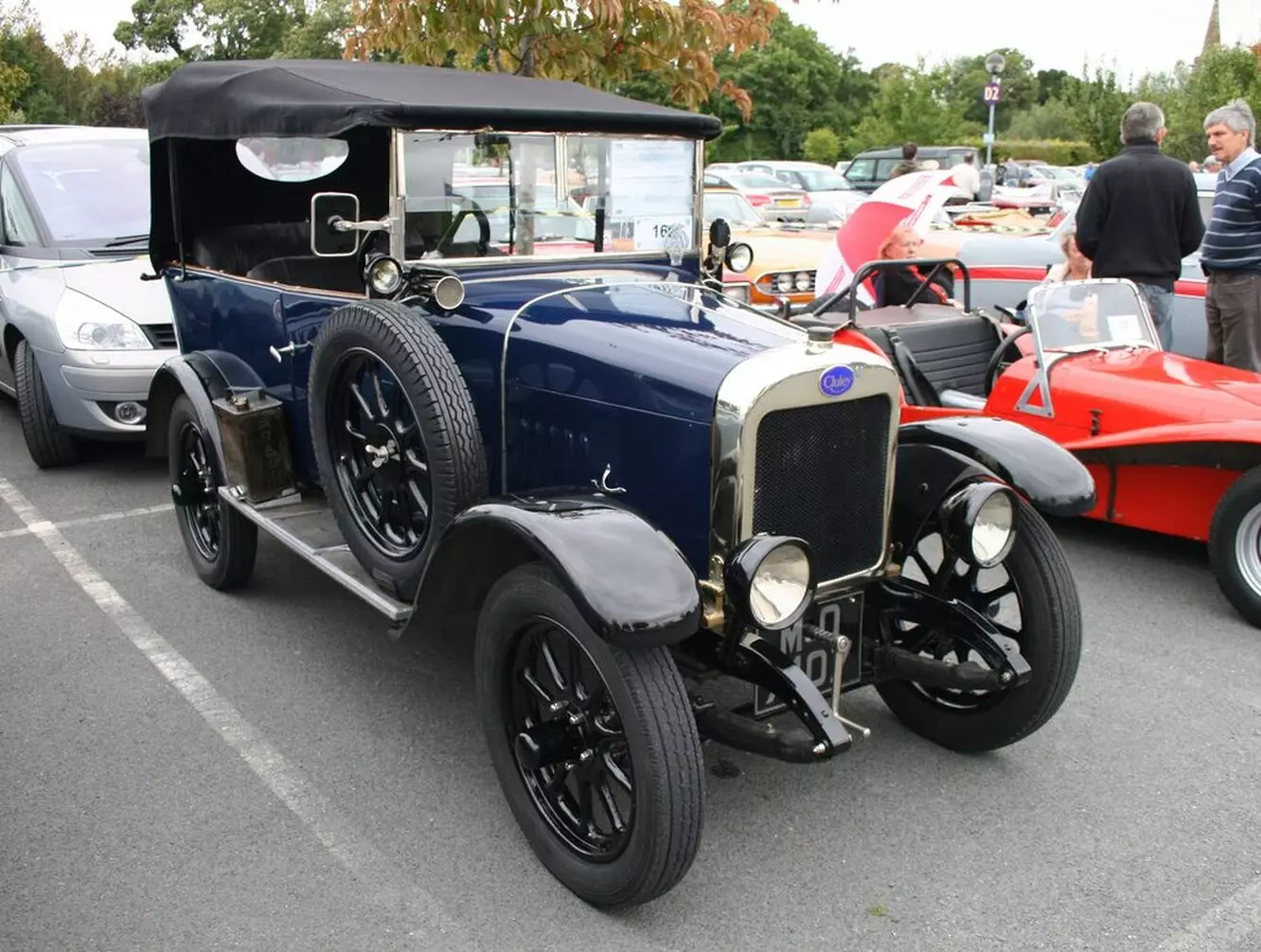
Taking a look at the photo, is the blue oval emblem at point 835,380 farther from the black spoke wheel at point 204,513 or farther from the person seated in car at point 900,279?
the person seated in car at point 900,279

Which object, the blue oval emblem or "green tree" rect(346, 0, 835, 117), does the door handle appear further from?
"green tree" rect(346, 0, 835, 117)

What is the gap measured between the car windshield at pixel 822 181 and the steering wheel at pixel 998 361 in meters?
16.0

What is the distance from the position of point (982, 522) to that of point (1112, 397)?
2.35 metres

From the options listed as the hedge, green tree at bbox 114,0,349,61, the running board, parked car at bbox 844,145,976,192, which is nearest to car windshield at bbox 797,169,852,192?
parked car at bbox 844,145,976,192

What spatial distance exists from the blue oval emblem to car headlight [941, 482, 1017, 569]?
0.48m

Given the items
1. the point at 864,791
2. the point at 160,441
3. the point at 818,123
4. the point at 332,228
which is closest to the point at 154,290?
the point at 160,441

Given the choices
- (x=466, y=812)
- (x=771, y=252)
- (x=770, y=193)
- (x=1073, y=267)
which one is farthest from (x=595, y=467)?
(x=770, y=193)

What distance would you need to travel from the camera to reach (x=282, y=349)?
428 centimetres

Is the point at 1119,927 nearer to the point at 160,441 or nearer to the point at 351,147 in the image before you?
the point at 351,147

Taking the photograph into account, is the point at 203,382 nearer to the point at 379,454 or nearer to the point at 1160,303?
the point at 379,454

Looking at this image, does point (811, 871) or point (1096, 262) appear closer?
point (811, 871)

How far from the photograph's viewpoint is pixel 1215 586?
16.4ft

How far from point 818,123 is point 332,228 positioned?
47.7 m

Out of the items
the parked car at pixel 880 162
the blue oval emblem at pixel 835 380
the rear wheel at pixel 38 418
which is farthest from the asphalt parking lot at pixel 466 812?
the parked car at pixel 880 162
